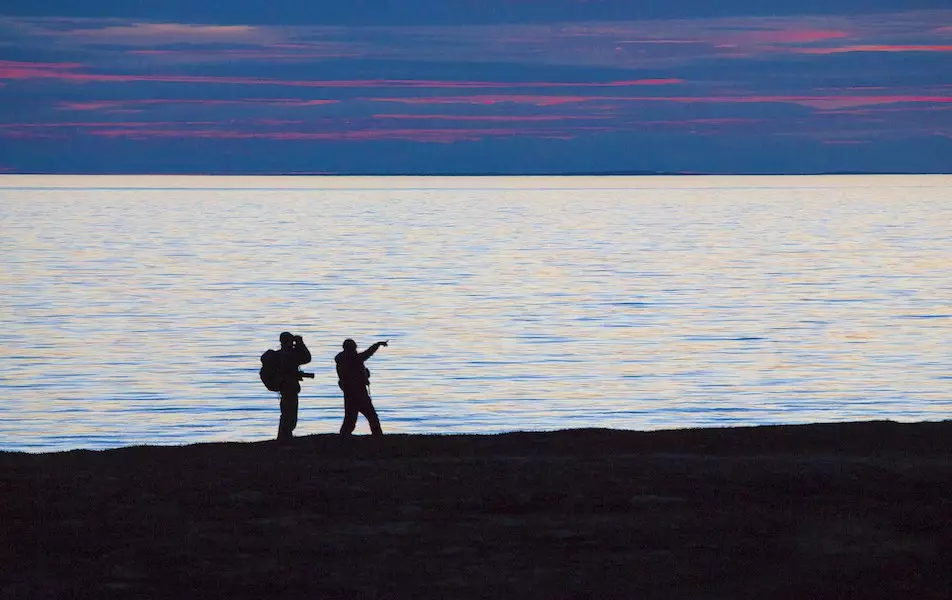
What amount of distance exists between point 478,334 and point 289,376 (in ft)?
78.4

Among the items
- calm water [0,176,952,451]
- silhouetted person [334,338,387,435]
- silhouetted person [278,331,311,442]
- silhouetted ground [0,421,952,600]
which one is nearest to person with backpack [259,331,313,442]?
silhouetted person [278,331,311,442]

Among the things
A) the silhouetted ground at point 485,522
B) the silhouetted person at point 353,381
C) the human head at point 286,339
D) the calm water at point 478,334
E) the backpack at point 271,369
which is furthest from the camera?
the calm water at point 478,334

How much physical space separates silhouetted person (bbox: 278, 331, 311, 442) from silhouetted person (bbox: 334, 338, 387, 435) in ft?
1.47

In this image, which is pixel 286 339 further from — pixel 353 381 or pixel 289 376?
pixel 353 381

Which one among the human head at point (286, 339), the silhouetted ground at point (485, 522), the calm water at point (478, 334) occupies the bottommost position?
the silhouetted ground at point (485, 522)

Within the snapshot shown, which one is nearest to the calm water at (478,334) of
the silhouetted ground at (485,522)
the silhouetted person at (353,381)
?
the silhouetted person at (353,381)

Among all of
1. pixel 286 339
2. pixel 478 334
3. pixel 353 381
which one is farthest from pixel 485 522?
pixel 478 334

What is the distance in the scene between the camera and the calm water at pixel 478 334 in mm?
28016

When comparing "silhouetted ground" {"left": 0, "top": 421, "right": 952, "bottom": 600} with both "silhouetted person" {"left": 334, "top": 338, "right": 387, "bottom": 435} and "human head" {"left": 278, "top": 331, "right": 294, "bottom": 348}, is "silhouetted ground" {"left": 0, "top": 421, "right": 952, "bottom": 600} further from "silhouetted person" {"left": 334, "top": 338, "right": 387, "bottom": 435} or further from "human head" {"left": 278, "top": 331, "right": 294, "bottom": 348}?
"human head" {"left": 278, "top": 331, "right": 294, "bottom": 348}

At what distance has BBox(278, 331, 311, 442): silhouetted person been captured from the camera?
57.6 ft

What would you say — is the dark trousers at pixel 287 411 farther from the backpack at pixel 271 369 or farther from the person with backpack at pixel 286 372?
the backpack at pixel 271 369

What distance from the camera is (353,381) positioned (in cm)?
1789

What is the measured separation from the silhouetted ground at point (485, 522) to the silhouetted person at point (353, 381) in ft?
3.29

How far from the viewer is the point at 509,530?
40.2 ft
